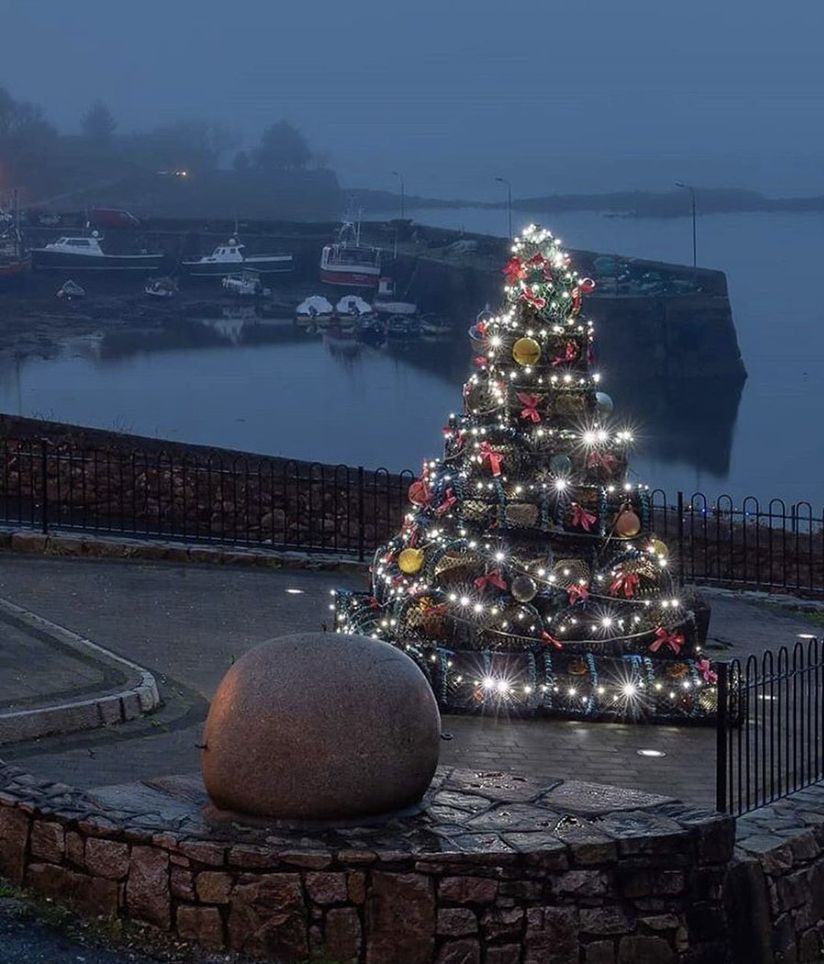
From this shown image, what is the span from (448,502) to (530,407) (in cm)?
109

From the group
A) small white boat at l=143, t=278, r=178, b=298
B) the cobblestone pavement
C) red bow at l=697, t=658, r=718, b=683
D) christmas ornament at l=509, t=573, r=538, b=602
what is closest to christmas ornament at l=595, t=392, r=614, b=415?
christmas ornament at l=509, t=573, r=538, b=602

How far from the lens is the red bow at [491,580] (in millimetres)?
13719

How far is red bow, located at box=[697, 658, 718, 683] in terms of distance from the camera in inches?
529

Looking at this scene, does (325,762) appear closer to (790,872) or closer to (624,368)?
(790,872)

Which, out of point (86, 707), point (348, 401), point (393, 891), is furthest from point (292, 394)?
point (393, 891)

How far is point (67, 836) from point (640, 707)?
244 inches

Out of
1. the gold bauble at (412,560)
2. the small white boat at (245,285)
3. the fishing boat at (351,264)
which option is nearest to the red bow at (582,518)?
the gold bauble at (412,560)

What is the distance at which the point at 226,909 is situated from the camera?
7715 millimetres

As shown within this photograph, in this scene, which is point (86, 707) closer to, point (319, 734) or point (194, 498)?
point (319, 734)

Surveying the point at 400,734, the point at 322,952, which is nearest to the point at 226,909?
the point at 322,952

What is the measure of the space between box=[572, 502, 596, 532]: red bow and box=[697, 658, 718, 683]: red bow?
1.42m

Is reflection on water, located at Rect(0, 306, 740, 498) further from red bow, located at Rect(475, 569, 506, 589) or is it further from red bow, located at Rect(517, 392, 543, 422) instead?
red bow, located at Rect(475, 569, 506, 589)

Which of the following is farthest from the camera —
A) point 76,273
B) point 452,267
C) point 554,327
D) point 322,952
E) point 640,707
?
point 76,273

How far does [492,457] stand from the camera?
47.1ft
